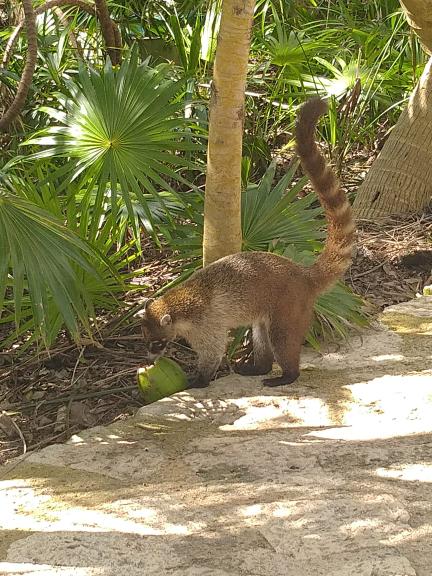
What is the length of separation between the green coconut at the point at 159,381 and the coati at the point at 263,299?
0.23ft

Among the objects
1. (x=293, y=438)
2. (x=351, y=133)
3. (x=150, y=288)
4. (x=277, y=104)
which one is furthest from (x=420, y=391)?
(x=277, y=104)

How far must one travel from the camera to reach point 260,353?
16.7ft


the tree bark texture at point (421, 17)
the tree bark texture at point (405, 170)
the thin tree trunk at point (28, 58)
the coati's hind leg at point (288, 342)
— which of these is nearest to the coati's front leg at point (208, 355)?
the coati's hind leg at point (288, 342)

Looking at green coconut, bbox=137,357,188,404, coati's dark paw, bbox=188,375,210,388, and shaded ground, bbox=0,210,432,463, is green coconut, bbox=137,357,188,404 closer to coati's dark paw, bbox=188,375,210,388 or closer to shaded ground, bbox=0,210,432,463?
coati's dark paw, bbox=188,375,210,388

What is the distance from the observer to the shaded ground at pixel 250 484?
3.16 m

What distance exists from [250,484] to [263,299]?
52.0 inches

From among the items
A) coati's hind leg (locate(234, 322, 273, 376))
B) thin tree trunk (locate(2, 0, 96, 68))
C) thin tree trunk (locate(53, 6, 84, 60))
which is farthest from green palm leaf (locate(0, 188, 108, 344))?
thin tree trunk (locate(53, 6, 84, 60))

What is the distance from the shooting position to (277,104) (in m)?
8.39

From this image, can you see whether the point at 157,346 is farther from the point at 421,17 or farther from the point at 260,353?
the point at 421,17

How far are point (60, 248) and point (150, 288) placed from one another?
1648mm

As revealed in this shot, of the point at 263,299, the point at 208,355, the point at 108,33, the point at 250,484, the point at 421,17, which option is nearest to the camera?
the point at 250,484

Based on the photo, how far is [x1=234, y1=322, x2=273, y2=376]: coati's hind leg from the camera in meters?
5.05

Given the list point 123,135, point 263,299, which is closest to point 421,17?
point 123,135

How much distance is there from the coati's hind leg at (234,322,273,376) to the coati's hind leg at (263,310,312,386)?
17 cm
